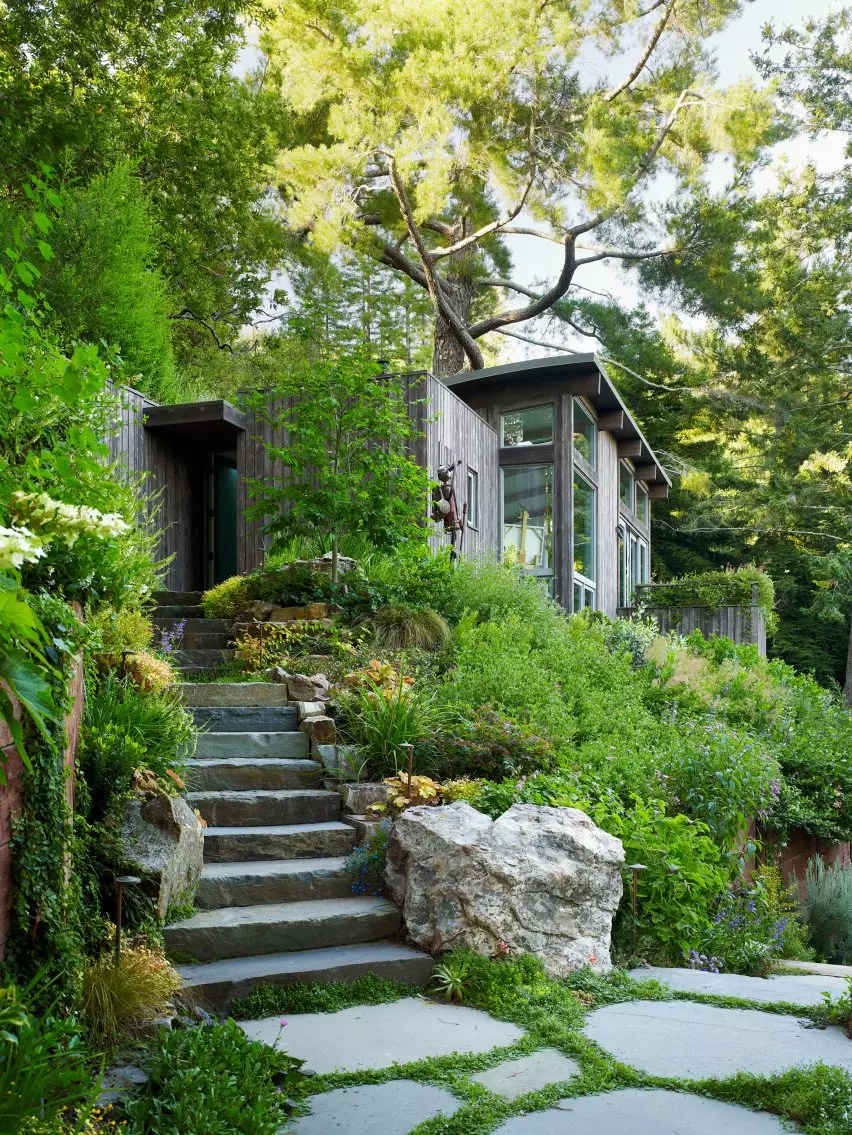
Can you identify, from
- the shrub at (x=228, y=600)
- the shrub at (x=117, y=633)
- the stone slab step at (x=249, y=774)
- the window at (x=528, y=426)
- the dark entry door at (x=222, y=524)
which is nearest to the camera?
the shrub at (x=117, y=633)

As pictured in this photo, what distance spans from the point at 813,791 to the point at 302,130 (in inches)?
582

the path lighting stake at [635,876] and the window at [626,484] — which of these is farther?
the window at [626,484]

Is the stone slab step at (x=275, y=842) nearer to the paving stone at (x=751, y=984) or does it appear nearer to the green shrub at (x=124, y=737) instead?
the green shrub at (x=124, y=737)

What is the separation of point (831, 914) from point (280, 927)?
13.6 ft

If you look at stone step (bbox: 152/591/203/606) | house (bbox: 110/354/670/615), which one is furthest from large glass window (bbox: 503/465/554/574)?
stone step (bbox: 152/591/203/606)

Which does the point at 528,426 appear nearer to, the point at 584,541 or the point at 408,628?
the point at 584,541

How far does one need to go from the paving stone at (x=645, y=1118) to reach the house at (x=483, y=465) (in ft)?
28.1

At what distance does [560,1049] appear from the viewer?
3.84 meters

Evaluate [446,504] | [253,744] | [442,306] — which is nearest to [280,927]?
[253,744]

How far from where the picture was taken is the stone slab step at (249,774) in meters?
5.98

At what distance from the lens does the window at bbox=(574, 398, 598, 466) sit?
594 inches

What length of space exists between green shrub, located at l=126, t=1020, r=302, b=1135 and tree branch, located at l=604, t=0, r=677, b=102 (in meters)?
16.3

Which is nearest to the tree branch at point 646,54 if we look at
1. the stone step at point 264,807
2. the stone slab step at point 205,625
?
the stone slab step at point 205,625

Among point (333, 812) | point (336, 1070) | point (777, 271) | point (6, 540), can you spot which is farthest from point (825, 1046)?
point (777, 271)
